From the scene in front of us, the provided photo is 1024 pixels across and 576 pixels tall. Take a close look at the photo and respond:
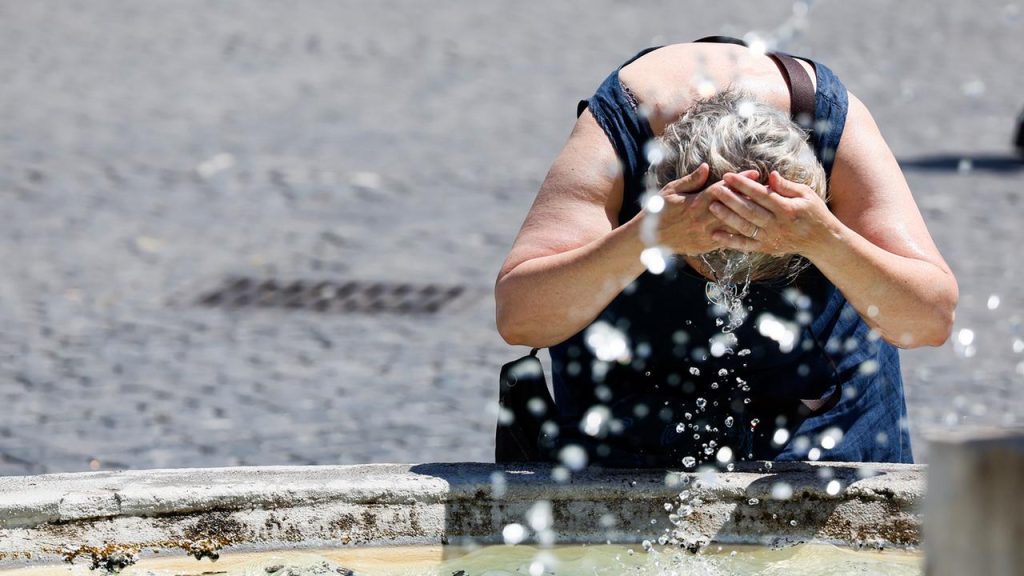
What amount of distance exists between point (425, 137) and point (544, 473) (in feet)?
20.3

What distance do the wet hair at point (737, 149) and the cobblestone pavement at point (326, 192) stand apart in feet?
5.96

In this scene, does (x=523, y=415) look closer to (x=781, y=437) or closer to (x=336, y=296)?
(x=781, y=437)

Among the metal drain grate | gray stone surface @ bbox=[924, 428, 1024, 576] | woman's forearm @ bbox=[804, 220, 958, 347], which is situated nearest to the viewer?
gray stone surface @ bbox=[924, 428, 1024, 576]

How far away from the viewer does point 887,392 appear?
3.10 meters

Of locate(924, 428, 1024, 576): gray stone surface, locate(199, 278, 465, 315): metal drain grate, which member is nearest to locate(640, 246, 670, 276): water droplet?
locate(924, 428, 1024, 576): gray stone surface

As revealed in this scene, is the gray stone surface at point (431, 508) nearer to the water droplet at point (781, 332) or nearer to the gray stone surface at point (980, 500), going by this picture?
→ the water droplet at point (781, 332)

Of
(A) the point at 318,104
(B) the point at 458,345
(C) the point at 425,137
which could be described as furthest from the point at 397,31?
(B) the point at 458,345

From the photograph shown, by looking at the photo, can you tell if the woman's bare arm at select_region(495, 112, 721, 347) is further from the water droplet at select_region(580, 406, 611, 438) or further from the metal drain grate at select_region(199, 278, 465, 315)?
the metal drain grate at select_region(199, 278, 465, 315)

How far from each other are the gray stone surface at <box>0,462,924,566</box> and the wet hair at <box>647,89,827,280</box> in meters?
0.42

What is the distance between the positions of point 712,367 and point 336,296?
3.22m

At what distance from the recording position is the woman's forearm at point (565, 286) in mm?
2623

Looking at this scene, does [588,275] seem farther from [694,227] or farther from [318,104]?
[318,104]

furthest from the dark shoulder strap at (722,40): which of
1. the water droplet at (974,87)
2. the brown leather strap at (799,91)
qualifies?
the water droplet at (974,87)

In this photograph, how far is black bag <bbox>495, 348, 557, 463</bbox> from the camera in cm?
294
